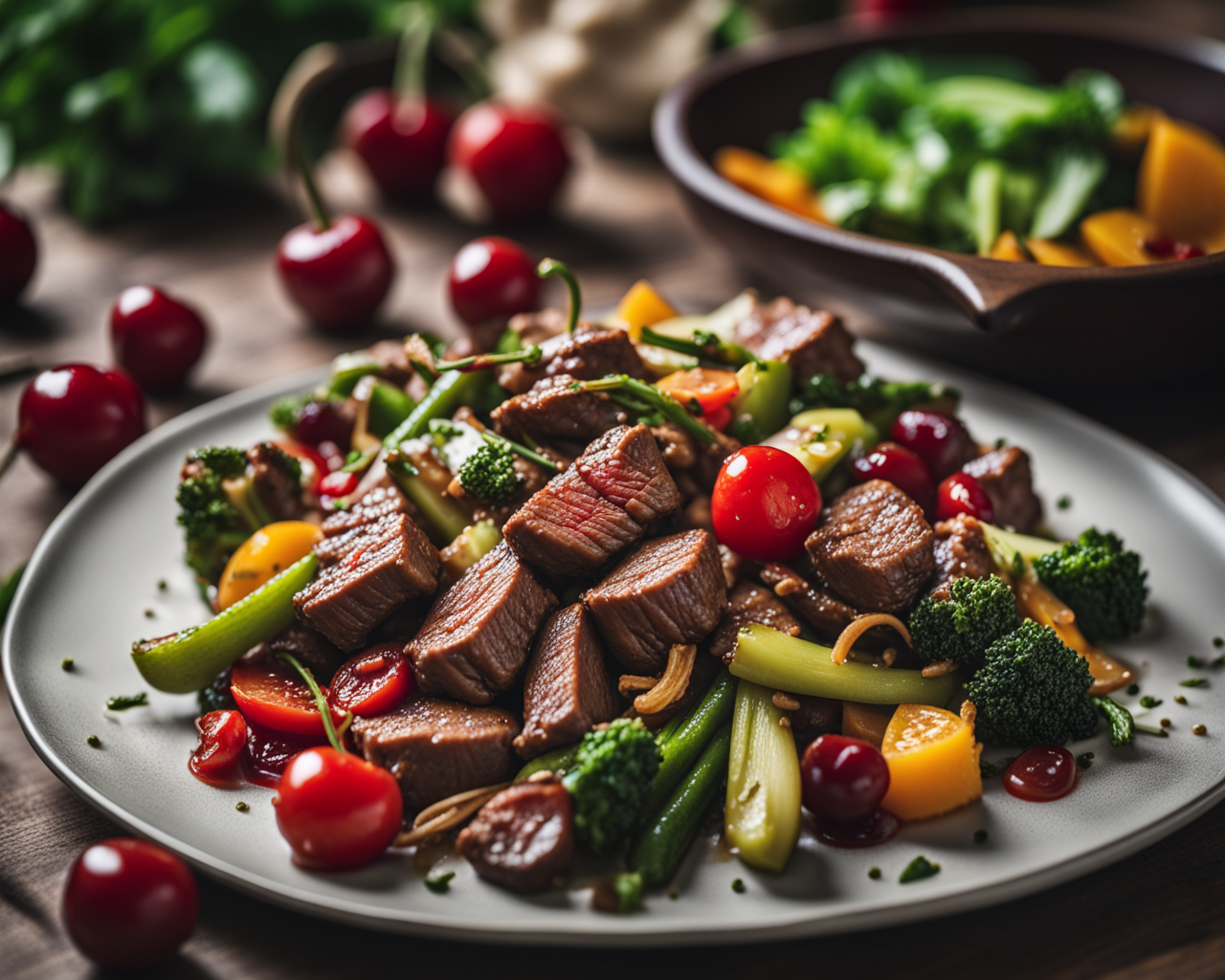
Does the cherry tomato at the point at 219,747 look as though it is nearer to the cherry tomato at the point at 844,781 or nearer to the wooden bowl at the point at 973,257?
the cherry tomato at the point at 844,781

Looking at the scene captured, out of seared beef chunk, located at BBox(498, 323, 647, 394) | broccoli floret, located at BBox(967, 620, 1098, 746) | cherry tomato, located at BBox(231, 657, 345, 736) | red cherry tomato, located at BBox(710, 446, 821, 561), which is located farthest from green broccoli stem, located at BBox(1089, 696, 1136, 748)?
cherry tomato, located at BBox(231, 657, 345, 736)

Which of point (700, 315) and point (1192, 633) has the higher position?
point (700, 315)

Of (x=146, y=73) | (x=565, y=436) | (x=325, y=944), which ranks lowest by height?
(x=325, y=944)

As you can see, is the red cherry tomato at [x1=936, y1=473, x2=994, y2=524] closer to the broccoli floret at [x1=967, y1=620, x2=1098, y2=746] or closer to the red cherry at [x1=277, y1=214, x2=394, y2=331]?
the broccoli floret at [x1=967, y1=620, x2=1098, y2=746]

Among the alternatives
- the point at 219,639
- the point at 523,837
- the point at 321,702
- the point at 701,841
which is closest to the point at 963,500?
A: the point at 701,841

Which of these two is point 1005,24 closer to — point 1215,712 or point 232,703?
point 1215,712

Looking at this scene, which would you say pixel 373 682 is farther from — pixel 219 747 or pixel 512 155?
pixel 512 155

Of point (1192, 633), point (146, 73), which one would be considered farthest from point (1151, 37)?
point (146, 73)
